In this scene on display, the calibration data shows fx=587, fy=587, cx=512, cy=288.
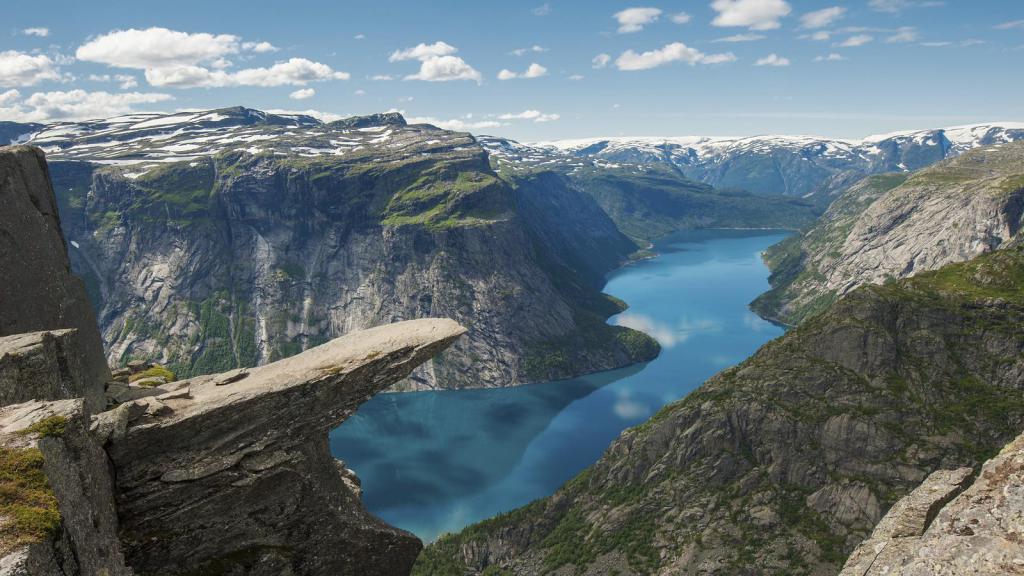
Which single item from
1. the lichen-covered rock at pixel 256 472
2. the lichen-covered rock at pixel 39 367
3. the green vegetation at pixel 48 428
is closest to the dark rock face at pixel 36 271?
the lichen-covered rock at pixel 39 367

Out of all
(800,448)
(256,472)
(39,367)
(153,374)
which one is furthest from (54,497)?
(800,448)

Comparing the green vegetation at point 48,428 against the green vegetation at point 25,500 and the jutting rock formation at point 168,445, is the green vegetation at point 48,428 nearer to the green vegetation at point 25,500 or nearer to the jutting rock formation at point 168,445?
the jutting rock formation at point 168,445

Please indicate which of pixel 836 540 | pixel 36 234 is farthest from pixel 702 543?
pixel 36 234

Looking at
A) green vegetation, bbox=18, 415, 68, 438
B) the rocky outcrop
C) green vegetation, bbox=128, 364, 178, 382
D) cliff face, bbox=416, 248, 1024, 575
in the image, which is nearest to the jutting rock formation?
green vegetation, bbox=18, 415, 68, 438

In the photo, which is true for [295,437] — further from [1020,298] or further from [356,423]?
[356,423]

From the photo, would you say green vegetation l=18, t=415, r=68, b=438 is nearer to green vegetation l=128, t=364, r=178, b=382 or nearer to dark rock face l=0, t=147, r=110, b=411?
dark rock face l=0, t=147, r=110, b=411

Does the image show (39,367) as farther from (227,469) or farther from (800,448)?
(800,448)
